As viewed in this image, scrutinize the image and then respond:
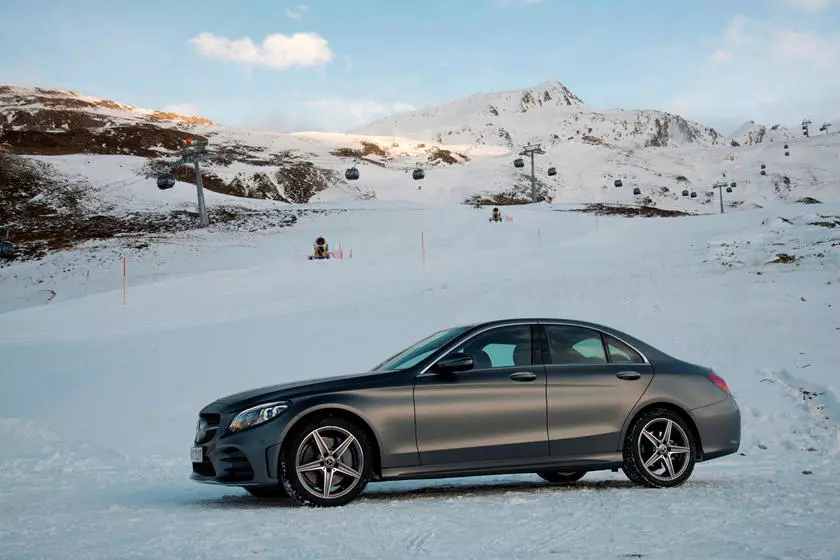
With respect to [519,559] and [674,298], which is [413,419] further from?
[674,298]

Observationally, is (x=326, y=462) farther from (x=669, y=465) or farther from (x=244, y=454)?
(x=669, y=465)

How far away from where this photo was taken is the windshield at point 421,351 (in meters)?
7.43

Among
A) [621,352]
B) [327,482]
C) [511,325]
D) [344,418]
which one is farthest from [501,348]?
[327,482]

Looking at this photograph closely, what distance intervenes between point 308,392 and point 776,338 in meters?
10.2

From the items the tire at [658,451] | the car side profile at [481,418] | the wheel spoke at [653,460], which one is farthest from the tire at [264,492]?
the wheel spoke at [653,460]

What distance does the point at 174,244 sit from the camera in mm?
48875

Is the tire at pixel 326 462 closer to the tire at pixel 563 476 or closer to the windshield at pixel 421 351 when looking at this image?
the windshield at pixel 421 351

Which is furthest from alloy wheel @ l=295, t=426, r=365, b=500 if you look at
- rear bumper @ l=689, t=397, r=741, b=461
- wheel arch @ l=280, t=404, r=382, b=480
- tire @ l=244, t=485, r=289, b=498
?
rear bumper @ l=689, t=397, r=741, b=461

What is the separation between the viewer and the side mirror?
7082 millimetres

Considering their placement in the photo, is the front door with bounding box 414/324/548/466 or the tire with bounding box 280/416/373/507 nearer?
the tire with bounding box 280/416/373/507

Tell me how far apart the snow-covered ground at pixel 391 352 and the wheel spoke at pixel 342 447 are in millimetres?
411

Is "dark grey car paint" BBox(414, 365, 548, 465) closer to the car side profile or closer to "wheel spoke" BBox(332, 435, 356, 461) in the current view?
the car side profile

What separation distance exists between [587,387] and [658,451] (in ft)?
2.83

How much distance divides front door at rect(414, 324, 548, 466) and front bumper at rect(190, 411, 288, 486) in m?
1.14
